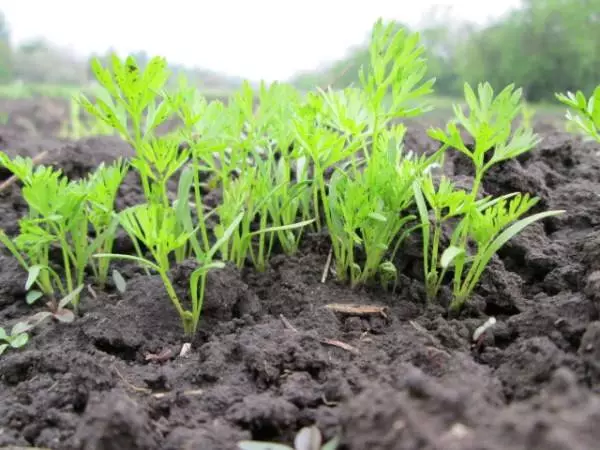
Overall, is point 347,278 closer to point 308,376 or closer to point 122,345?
point 308,376

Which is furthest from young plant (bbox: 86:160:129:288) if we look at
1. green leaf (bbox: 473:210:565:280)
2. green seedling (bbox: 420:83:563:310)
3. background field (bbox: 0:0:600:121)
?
background field (bbox: 0:0:600:121)

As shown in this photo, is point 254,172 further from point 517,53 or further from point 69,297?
point 517,53

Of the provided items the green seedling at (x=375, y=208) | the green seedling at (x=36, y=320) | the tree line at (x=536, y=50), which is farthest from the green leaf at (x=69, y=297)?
the tree line at (x=536, y=50)

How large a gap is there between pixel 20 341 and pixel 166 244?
1.41 ft

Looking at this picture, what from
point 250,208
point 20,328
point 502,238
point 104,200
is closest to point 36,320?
point 20,328

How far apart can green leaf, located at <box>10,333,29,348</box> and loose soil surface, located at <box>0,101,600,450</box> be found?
0.05 m

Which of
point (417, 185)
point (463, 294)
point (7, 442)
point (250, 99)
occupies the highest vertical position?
point (250, 99)

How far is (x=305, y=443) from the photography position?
0.93 m

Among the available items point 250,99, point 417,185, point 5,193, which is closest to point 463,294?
point 417,185

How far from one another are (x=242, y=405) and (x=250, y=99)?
79 cm

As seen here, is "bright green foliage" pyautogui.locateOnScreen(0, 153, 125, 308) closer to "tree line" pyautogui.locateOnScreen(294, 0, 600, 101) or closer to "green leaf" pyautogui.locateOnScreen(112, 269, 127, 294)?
"green leaf" pyautogui.locateOnScreen(112, 269, 127, 294)

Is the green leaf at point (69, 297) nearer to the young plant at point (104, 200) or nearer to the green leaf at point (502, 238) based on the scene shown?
the young plant at point (104, 200)

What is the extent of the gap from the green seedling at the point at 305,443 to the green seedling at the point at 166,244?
398 millimetres

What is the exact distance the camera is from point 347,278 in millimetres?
1541
